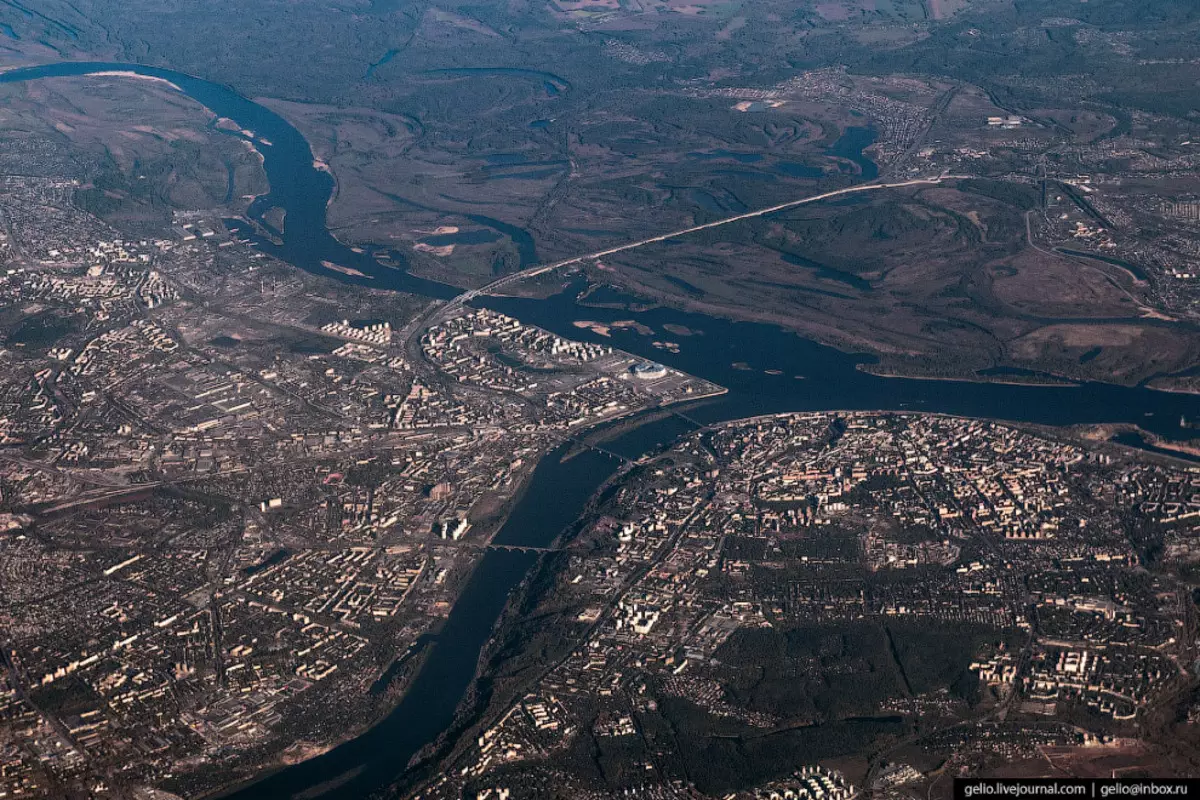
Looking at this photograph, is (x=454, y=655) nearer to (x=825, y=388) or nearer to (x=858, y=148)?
(x=825, y=388)

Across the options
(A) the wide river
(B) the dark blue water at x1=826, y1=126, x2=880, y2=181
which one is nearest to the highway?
(A) the wide river

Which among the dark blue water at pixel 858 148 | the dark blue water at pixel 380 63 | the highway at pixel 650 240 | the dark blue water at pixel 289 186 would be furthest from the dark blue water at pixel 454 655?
the dark blue water at pixel 380 63

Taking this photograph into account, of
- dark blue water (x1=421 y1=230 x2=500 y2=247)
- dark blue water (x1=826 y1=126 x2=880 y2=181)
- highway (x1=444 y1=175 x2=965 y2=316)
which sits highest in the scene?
dark blue water (x1=826 y1=126 x2=880 y2=181)

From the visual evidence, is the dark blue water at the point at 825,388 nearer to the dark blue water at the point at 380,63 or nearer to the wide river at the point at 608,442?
the wide river at the point at 608,442

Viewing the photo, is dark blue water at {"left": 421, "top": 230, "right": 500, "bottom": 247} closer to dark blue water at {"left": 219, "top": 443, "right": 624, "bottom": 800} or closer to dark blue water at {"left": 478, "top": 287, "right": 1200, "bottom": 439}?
dark blue water at {"left": 478, "top": 287, "right": 1200, "bottom": 439}

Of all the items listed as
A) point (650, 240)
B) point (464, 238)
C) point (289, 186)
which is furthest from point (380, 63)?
point (650, 240)
